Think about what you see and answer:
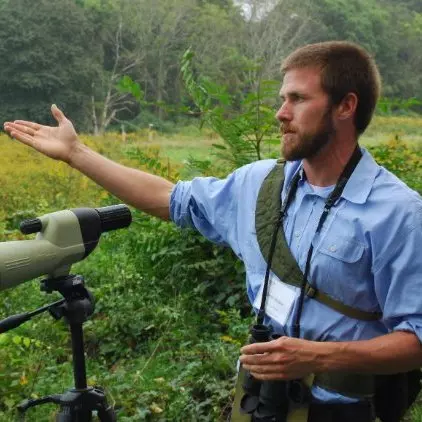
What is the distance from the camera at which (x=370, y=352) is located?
1663 millimetres

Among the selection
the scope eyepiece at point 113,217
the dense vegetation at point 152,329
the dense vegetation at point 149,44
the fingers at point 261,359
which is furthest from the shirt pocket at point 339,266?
the dense vegetation at point 149,44

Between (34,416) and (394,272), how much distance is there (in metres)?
2.30

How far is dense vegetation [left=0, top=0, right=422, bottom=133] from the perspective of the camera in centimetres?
2784

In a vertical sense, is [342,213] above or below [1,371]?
above

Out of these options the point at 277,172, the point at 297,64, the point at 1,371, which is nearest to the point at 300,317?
the point at 277,172

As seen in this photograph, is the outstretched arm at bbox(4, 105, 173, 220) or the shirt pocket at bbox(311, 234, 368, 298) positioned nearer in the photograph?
the shirt pocket at bbox(311, 234, 368, 298)

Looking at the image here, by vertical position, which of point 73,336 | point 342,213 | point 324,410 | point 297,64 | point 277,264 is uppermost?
point 297,64

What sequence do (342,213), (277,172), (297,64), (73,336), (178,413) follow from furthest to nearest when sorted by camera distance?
(178,413), (277,172), (297,64), (342,213), (73,336)

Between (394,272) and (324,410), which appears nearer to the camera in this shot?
(394,272)

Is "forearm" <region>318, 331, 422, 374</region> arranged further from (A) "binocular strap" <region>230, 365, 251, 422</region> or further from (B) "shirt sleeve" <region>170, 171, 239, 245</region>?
(B) "shirt sleeve" <region>170, 171, 239, 245</region>

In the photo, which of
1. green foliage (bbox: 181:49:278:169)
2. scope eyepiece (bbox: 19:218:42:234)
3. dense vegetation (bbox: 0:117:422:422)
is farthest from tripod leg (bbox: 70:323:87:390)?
green foliage (bbox: 181:49:278:169)

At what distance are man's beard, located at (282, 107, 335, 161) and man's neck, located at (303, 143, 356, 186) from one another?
0.02m

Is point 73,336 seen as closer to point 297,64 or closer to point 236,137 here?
point 297,64

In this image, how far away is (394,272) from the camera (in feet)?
5.49
